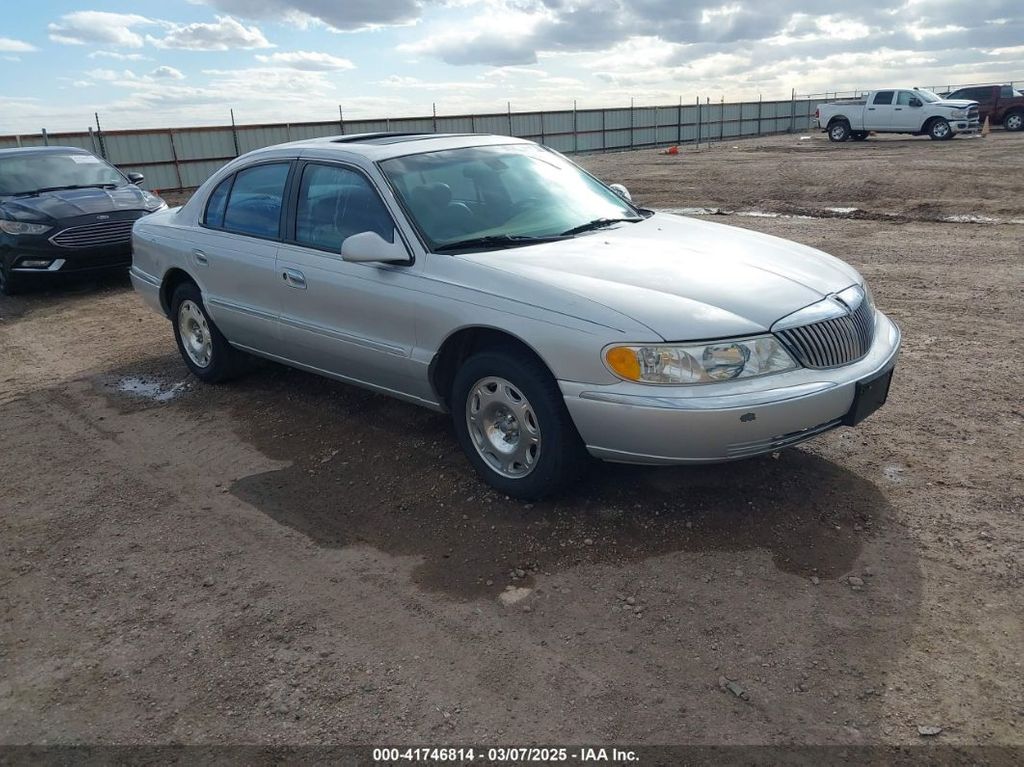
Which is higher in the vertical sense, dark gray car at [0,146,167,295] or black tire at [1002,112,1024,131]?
black tire at [1002,112,1024,131]

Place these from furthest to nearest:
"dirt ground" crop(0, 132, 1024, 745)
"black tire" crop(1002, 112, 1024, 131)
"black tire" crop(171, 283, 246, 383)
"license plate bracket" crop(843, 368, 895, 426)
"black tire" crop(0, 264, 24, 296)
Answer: "black tire" crop(1002, 112, 1024, 131) → "black tire" crop(0, 264, 24, 296) → "black tire" crop(171, 283, 246, 383) → "license plate bracket" crop(843, 368, 895, 426) → "dirt ground" crop(0, 132, 1024, 745)

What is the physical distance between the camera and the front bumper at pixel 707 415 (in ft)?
11.4

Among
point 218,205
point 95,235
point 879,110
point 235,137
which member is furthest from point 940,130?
point 218,205

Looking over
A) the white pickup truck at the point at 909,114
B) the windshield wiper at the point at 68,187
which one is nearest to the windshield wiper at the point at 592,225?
the windshield wiper at the point at 68,187

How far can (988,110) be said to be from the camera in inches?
1296

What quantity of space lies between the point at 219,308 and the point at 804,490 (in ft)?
12.9

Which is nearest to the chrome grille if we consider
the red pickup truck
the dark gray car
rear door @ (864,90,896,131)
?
the dark gray car

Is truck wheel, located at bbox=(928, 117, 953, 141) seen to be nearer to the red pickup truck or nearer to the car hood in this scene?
the red pickup truck

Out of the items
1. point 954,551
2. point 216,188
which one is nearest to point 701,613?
point 954,551

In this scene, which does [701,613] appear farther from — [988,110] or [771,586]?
[988,110]

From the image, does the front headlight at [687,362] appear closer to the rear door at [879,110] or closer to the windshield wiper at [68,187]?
the windshield wiper at [68,187]

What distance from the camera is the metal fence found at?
79.3 ft

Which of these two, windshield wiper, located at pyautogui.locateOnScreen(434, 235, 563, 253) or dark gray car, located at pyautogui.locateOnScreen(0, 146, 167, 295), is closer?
windshield wiper, located at pyautogui.locateOnScreen(434, 235, 563, 253)

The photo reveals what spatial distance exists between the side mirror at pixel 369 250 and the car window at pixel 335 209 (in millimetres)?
198
